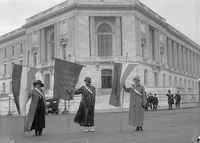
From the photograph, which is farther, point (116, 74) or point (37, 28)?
point (37, 28)

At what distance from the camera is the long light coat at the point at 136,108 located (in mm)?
11727

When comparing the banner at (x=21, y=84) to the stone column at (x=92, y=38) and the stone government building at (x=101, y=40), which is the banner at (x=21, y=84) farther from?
the stone column at (x=92, y=38)

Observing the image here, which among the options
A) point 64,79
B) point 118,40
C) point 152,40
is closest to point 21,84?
point 64,79

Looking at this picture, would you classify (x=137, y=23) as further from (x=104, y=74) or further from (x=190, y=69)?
(x=190, y=69)

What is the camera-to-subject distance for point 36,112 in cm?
1107

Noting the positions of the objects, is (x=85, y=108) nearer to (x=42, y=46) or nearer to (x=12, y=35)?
(x=42, y=46)

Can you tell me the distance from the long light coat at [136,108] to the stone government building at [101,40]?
31.7 meters

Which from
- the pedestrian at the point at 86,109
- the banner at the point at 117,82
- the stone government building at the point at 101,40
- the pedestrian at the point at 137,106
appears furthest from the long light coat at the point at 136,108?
the stone government building at the point at 101,40

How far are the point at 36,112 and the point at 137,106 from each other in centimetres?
293

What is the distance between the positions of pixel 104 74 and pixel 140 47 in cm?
613

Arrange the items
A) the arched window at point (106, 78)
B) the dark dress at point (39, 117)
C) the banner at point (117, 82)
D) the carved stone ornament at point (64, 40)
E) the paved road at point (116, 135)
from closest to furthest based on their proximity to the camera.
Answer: the paved road at point (116, 135) < the dark dress at point (39, 117) < the banner at point (117, 82) < the arched window at point (106, 78) < the carved stone ornament at point (64, 40)

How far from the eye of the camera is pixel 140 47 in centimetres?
5312

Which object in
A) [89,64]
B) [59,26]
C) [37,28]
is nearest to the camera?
[89,64]

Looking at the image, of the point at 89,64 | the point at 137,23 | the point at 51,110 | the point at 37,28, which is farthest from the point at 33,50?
the point at 51,110
